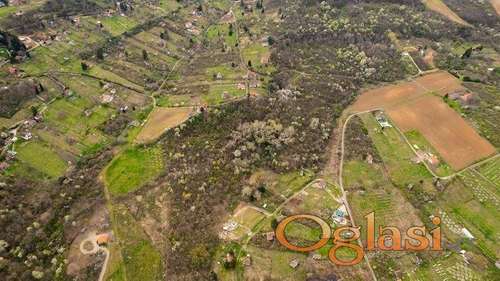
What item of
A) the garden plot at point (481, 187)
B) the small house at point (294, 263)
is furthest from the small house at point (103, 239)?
the garden plot at point (481, 187)

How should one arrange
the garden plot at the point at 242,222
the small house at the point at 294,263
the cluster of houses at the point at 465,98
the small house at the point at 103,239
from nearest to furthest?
the small house at the point at 294,263 → the garden plot at the point at 242,222 → the small house at the point at 103,239 → the cluster of houses at the point at 465,98

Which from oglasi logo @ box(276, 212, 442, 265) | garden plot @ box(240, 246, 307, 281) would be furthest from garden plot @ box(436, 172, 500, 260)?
garden plot @ box(240, 246, 307, 281)

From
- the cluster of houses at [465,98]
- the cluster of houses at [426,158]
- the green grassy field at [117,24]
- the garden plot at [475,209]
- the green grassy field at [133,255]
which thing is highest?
the green grassy field at [117,24]

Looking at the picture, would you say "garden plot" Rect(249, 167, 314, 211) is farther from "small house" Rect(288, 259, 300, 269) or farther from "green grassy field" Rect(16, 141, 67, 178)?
"green grassy field" Rect(16, 141, 67, 178)

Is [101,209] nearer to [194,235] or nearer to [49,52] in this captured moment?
[194,235]

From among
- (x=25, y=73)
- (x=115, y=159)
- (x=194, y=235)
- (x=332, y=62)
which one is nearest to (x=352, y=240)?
(x=194, y=235)

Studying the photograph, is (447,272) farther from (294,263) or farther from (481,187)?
(294,263)

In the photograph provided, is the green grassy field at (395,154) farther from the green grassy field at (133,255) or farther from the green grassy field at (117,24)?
the green grassy field at (117,24)
